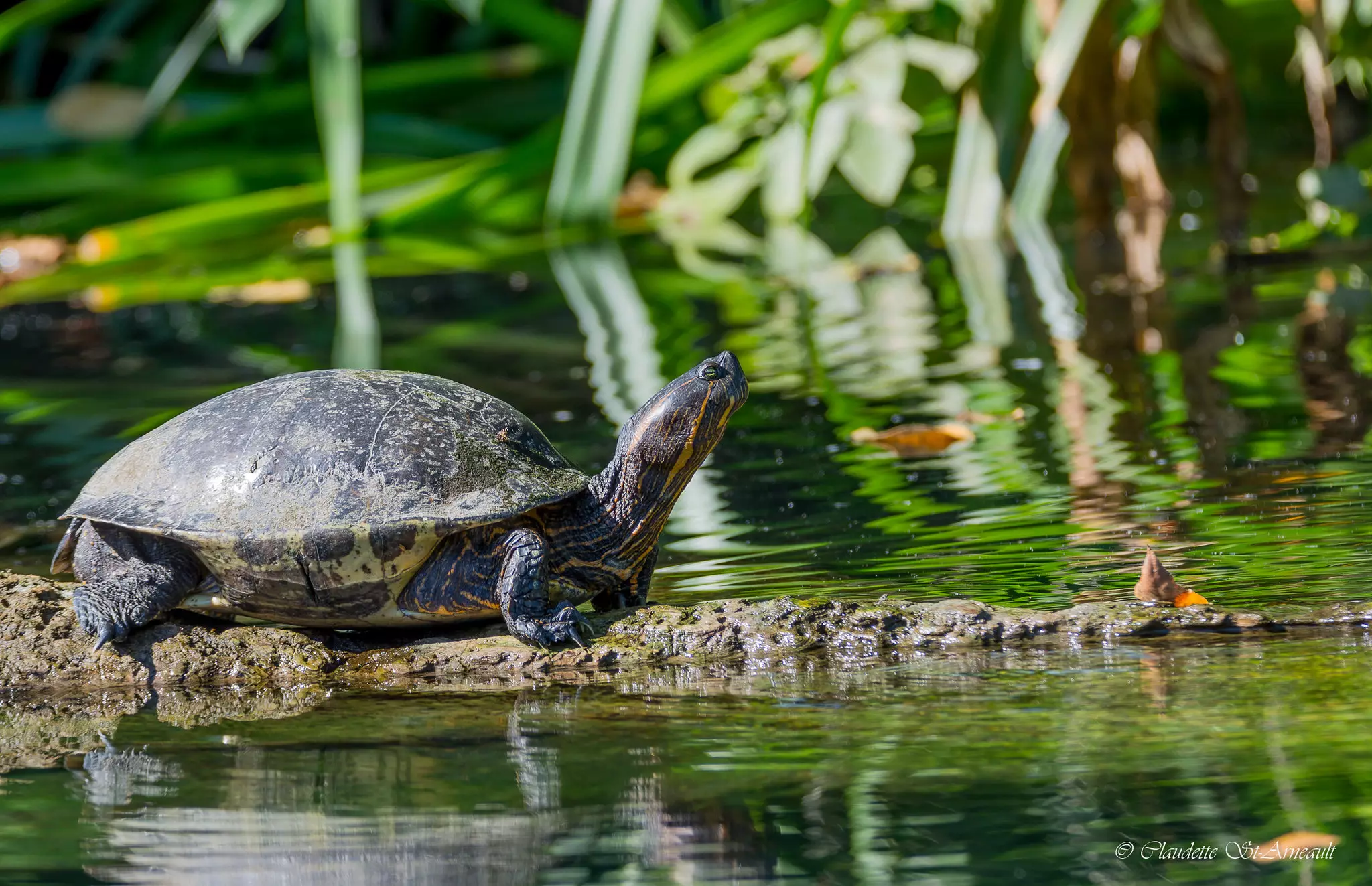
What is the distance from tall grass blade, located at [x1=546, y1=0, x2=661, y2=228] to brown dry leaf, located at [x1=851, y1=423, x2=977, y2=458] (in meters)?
3.30

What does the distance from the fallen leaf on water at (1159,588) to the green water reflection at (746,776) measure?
14 cm

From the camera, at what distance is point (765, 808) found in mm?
1932

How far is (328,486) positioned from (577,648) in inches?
19.6

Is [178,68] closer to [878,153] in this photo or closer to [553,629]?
[878,153]

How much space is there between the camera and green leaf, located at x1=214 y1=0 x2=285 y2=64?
6.31 m

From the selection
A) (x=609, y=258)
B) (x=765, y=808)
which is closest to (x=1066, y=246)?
(x=609, y=258)

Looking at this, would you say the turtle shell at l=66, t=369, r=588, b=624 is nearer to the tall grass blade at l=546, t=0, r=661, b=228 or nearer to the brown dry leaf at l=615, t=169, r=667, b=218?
the tall grass blade at l=546, t=0, r=661, b=228

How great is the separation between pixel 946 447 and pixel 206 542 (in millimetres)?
1954

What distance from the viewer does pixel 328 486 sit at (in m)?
2.71

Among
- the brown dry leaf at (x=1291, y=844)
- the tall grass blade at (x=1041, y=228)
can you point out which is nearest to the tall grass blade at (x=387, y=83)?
the tall grass blade at (x=1041, y=228)

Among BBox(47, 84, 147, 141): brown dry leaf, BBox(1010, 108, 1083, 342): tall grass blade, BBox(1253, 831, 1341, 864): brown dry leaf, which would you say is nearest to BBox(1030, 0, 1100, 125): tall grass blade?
BBox(1010, 108, 1083, 342): tall grass blade

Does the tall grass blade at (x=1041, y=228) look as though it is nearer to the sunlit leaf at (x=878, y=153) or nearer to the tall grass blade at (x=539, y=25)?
the sunlit leaf at (x=878, y=153)

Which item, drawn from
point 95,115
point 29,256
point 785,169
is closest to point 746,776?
point 785,169

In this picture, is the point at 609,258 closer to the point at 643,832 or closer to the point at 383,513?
the point at 383,513
